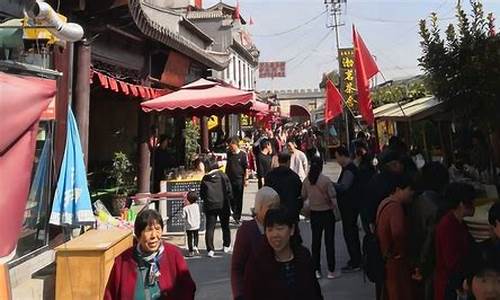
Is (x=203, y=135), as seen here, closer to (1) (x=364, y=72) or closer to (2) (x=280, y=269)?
(1) (x=364, y=72)

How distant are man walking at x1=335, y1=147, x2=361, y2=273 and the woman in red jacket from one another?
13.8 feet

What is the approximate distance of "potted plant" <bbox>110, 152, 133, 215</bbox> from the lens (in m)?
9.87

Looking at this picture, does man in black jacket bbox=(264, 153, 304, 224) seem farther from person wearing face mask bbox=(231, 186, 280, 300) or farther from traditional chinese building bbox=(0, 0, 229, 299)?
person wearing face mask bbox=(231, 186, 280, 300)

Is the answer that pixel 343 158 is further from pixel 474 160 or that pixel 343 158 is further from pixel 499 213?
pixel 499 213

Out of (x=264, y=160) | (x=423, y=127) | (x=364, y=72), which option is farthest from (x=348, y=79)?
(x=364, y=72)

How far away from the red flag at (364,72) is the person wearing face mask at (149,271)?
7861 mm

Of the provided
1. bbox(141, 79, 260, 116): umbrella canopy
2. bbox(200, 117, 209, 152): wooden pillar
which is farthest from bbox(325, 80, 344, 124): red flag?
bbox(200, 117, 209, 152): wooden pillar

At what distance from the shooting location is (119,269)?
322 cm

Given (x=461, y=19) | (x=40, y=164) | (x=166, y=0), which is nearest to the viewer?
(x=40, y=164)

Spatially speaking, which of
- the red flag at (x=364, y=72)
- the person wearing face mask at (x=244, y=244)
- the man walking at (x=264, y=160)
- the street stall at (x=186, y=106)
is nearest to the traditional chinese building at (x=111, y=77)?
the street stall at (x=186, y=106)

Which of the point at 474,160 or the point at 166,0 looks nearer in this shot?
the point at 474,160

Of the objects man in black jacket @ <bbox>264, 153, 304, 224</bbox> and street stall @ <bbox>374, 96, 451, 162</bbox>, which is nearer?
man in black jacket @ <bbox>264, 153, 304, 224</bbox>

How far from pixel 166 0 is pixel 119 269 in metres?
30.6

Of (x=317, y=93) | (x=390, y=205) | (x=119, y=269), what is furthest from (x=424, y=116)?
(x=317, y=93)
